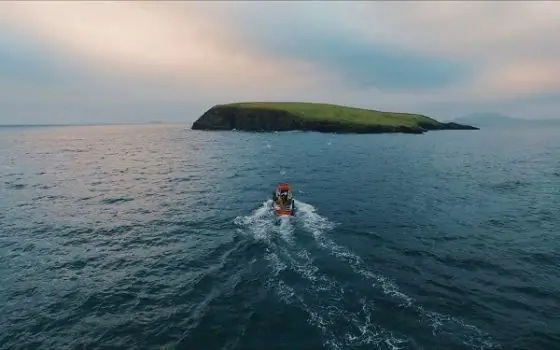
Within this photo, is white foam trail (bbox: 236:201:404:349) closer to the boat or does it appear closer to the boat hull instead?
the boat hull

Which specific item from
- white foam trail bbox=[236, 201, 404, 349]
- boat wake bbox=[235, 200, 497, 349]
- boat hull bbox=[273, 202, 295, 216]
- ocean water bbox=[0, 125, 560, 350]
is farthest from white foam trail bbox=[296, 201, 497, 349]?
white foam trail bbox=[236, 201, 404, 349]

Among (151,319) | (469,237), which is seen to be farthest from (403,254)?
(151,319)

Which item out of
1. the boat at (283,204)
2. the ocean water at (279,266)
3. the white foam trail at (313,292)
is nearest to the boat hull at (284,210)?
the boat at (283,204)

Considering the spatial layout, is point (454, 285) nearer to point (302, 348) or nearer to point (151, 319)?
point (302, 348)

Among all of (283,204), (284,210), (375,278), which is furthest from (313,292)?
(283,204)

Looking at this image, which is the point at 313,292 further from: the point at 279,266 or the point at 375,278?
the point at 375,278

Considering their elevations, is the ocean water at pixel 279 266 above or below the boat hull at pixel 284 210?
below

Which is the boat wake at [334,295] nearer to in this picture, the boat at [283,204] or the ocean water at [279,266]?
the ocean water at [279,266]
